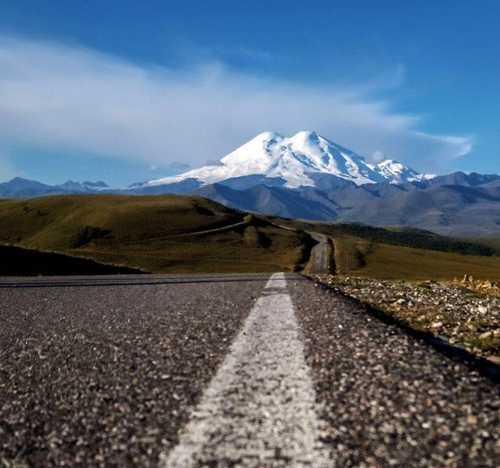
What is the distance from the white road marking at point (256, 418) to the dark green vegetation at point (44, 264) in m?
46.3

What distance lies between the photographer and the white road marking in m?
6.68

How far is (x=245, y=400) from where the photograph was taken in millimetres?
8727

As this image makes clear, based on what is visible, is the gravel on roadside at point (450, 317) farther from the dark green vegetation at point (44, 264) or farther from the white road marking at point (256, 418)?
the dark green vegetation at point (44, 264)

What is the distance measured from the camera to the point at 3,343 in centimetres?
1549

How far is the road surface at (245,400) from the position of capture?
22.5 ft

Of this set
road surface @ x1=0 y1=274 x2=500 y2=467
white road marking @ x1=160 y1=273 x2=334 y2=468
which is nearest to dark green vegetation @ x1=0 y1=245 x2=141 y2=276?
road surface @ x1=0 y1=274 x2=500 y2=467

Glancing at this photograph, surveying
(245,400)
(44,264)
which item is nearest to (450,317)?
(245,400)

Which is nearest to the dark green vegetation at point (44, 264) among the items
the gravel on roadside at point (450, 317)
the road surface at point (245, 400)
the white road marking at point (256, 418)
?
the gravel on roadside at point (450, 317)

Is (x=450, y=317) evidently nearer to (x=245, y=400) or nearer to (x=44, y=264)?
(x=245, y=400)

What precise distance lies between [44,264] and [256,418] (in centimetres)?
5489

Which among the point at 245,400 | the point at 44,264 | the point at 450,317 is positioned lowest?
the point at 44,264

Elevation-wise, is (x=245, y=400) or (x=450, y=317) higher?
(x=450, y=317)

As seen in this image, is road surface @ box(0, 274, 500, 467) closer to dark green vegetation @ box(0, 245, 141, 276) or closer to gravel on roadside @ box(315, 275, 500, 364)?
gravel on roadside @ box(315, 275, 500, 364)

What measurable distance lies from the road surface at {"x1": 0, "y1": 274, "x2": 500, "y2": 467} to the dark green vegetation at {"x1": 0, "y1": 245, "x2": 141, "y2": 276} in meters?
41.7
